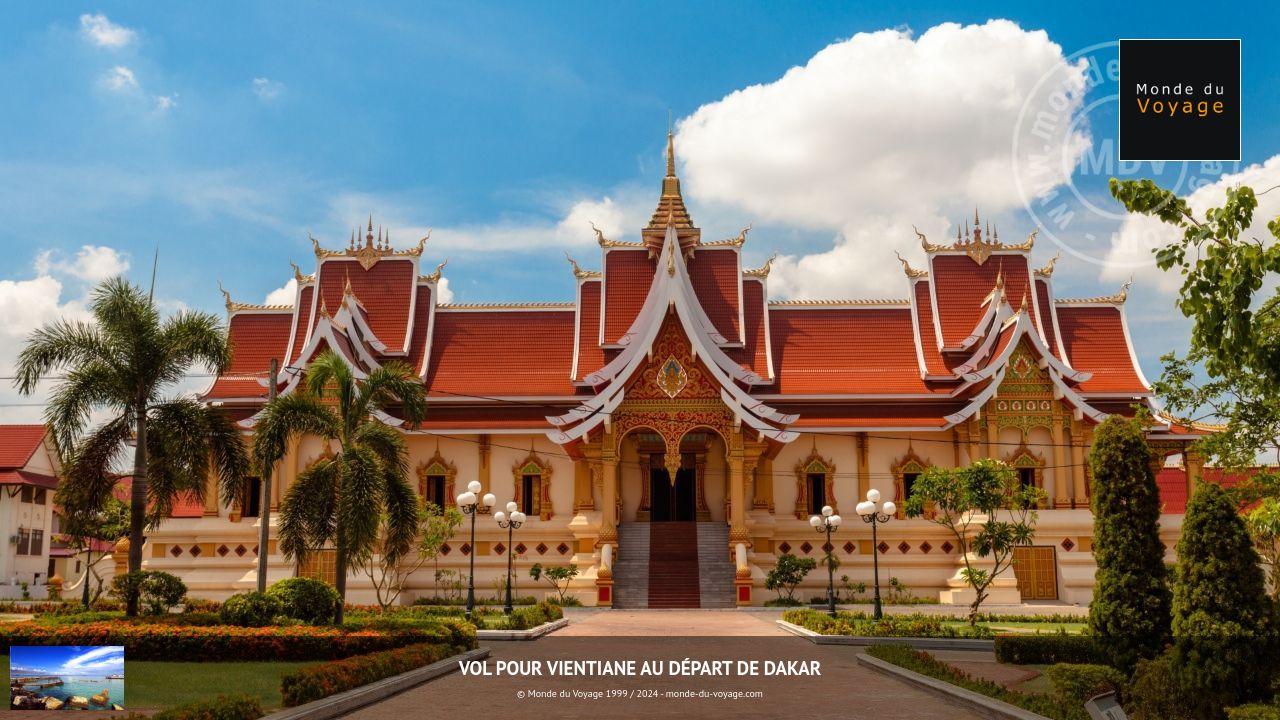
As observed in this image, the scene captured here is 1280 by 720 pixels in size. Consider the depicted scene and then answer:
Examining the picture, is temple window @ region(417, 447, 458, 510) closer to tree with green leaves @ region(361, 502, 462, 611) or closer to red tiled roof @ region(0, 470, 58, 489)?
tree with green leaves @ region(361, 502, 462, 611)

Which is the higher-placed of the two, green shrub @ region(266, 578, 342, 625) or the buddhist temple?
the buddhist temple

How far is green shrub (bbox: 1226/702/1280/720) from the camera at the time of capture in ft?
27.0

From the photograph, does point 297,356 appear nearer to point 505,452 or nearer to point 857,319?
point 505,452

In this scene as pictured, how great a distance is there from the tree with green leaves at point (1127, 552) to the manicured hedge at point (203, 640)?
9.03 metres

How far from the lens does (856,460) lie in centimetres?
3016

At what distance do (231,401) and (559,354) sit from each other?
924 centimetres

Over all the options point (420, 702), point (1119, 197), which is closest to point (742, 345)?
point (420, 702)

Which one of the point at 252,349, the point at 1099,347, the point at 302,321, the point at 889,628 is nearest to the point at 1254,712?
the point at 889,628

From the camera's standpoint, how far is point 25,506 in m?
42.7

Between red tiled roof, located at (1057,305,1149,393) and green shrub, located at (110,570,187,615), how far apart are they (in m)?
24.1

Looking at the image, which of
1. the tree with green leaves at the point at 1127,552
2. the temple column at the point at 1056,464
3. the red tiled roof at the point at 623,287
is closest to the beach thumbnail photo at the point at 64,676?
the tree with green leaves at the point at 1127,552

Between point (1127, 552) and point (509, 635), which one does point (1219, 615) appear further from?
point (509, 635)

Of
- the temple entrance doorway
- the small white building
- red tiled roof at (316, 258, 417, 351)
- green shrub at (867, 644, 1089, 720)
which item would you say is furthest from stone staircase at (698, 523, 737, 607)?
the small white building

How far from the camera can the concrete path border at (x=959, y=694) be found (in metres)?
9.56
